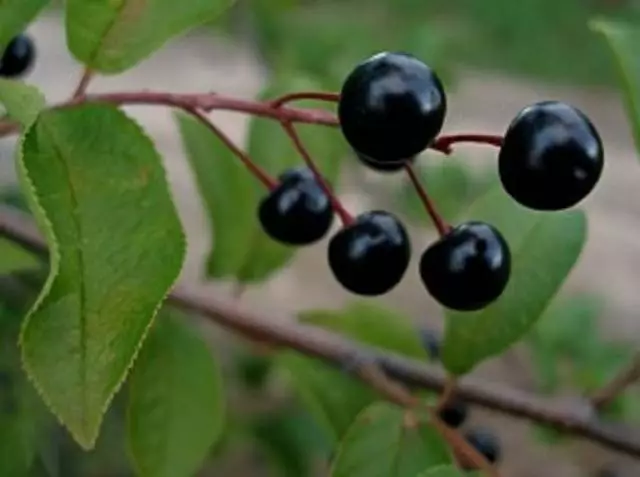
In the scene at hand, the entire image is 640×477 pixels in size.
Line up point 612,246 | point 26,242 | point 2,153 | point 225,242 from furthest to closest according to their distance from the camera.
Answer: point 612,246
point 2,153
point 225,242
point 26,242

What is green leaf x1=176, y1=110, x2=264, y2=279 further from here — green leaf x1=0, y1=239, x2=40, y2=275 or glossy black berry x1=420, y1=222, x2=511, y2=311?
glossy black berry x1=420, y1=222, x2=511, y2=311

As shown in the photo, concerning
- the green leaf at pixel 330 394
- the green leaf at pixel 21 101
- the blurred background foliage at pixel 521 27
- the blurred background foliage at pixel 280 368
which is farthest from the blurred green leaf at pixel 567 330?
the blurred background foliage at pixel 521 27

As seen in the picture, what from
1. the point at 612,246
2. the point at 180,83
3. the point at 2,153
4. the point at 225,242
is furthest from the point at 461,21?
the point at 225,242

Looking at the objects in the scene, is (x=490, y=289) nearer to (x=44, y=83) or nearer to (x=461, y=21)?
(x=44, y=83)

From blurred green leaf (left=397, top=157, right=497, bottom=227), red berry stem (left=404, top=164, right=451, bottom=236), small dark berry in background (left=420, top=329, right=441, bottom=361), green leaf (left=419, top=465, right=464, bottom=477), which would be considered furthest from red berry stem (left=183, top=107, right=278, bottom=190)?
blurred green leaf (left=397, top=157, right=497, bottom=227)

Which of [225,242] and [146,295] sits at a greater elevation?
[146,295]

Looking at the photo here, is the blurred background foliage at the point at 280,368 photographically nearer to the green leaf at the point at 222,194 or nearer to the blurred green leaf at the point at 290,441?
the blurred green leaf at the point at 290,441
